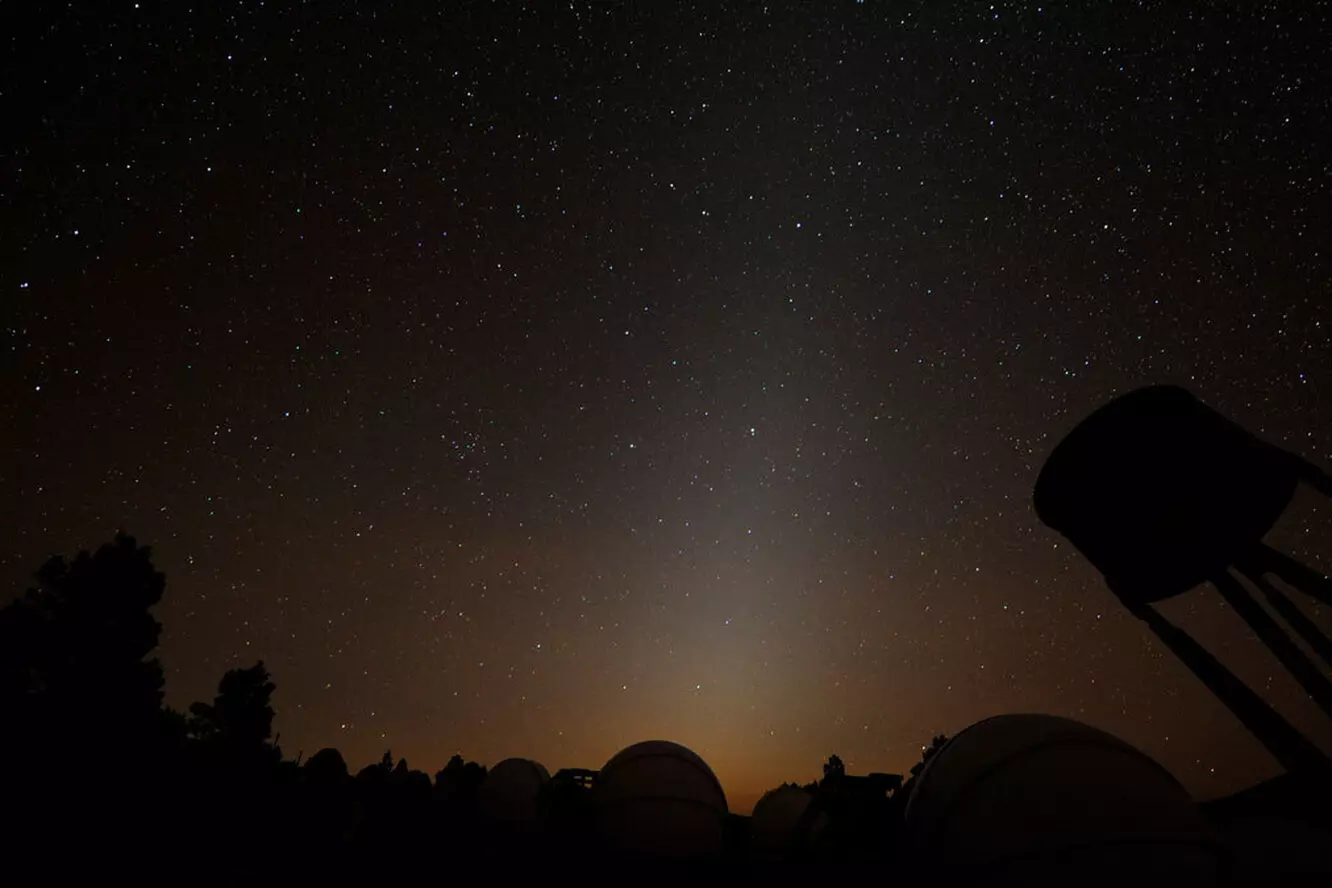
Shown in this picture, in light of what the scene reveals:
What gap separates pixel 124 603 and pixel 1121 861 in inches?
1185

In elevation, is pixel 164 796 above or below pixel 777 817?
below

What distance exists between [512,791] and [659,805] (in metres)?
13.3

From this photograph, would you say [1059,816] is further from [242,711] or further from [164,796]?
[242,711]

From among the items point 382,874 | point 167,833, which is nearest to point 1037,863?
point 382,874

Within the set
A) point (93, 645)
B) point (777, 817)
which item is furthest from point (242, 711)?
point (777, 817)

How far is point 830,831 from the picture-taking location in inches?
452

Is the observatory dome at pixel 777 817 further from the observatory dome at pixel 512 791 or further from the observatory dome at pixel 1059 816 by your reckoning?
the observatory dome at pixel 1059 816

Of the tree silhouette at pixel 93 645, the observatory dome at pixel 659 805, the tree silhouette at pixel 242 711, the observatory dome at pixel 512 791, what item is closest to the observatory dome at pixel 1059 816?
the observatory dome at pixel 659 805

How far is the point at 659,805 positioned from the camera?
44.3 feet

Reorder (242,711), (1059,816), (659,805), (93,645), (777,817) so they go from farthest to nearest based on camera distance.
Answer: (242,711) → (93,645) → (777,817) → (659,805) → (1059,816)

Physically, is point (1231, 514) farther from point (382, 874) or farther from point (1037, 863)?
point (382, 874)

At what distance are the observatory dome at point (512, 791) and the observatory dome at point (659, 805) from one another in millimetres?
10731

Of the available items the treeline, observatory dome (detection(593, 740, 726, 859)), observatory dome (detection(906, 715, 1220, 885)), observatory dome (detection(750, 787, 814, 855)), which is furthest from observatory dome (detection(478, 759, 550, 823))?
observatory dome (detection(906, 715, 1220, 885))

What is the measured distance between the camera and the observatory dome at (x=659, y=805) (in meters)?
13.2
